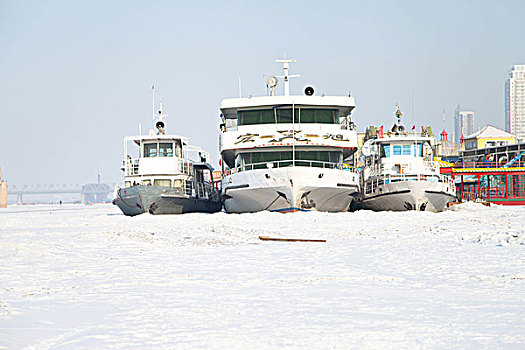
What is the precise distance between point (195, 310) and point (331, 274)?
313 centimetres

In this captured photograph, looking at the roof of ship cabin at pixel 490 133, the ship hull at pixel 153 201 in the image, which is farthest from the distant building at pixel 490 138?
the ship hull at pixel 153 201

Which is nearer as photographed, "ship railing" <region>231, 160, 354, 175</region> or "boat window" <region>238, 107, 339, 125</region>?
"ship railing" <region>231, 160, 354, 175</region>

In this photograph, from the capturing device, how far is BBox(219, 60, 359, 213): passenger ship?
95.7ft

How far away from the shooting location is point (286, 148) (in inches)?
1214

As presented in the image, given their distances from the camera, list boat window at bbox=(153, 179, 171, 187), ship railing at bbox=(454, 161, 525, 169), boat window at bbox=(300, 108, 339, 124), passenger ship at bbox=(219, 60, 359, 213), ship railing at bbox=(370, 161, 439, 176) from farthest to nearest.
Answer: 1. ship railing at bbox=(454, 161, 525, 169)
2. boat window at bbox=(153, 179, 171, 187)
3. ship railing at bbox=(370, 161, 439, 176)
4. boat window at bbox=(300, 108, 339, 124)
5. passenger ship at bbox=(219, 60, 359, 213)

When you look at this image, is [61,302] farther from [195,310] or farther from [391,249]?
[391,249]

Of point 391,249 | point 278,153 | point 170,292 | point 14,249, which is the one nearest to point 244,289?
point 170,292

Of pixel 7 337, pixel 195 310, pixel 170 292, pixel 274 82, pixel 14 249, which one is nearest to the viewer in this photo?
pixel 7 337

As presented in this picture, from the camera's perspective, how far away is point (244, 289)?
7902 millimetres

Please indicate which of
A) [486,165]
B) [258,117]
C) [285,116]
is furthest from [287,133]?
[486,165]

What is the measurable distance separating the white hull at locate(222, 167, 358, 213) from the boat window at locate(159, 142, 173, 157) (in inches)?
277

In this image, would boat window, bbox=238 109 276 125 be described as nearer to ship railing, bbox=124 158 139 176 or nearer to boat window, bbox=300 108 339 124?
boat window, bbox=300 108 339 124

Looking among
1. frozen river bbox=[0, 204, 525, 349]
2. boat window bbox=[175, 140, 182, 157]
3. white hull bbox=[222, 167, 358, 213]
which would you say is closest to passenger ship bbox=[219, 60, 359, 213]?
white hull bbox=[222, 167, 358, 213]

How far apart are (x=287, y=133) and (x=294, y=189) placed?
3.80 meters
